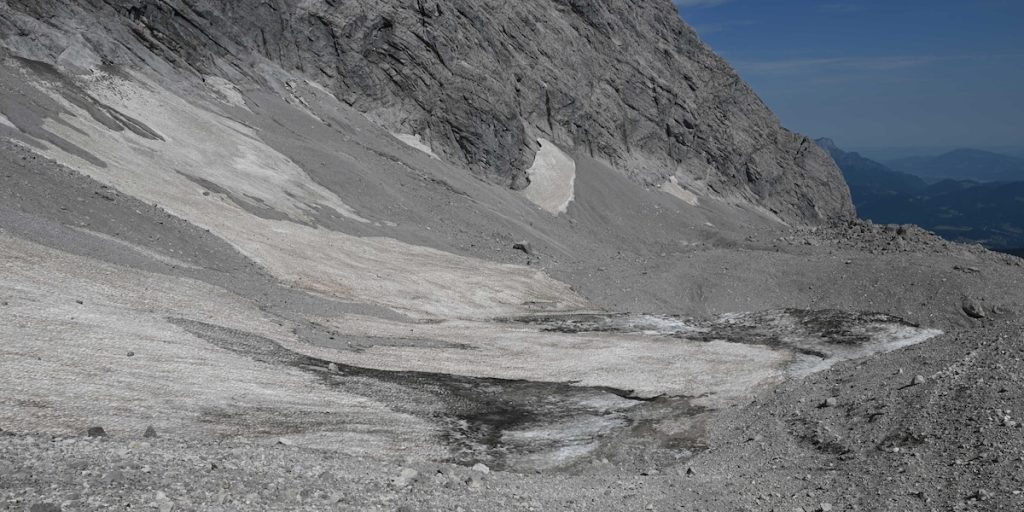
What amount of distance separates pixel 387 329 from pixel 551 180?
46406mm

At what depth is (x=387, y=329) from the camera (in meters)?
29.1

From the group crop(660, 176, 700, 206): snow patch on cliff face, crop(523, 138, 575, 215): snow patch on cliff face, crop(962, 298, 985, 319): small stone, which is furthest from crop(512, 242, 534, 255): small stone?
crop(660, 176, 700, 206): snow patch on cliff face

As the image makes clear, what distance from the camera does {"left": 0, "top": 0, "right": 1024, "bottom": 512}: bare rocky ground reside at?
1388cm

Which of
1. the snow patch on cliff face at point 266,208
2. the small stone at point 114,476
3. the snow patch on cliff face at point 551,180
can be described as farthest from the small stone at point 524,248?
the small stone at point 114,476

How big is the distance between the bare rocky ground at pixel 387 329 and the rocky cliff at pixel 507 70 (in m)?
0.60

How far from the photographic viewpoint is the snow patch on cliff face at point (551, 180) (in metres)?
70.0

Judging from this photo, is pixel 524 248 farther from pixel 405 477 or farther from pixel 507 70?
pixel 405 477

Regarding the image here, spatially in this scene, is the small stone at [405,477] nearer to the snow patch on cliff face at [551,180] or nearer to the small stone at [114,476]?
the small stone at [114,476]

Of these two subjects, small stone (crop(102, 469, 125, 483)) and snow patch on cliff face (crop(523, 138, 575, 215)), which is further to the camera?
snow patch on cliff face (crop(523, 138, 575, 215))

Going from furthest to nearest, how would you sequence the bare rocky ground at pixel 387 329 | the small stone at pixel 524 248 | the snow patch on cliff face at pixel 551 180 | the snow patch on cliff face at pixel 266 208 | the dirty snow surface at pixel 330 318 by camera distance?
the snow patch on cliff face at pixel 551 180 → the small stone at pixel 524 248 → the snow patch on cliff face at pixel 266 208 → the dirty snow surface at pixel 330 318 → the bare rocky ground at pixel 387 329

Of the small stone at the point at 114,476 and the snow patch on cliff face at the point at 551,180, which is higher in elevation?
the snow patch on cliff face at the point at 551,180

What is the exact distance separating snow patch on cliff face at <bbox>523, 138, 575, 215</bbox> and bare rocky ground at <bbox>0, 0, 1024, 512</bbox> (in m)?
2.33

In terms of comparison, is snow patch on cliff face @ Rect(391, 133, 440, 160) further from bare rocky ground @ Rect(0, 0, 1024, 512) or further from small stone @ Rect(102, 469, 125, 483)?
small stone @ Rect(102, 469, 125, 483)

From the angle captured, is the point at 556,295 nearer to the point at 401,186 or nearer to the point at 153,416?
the point at 401,186
